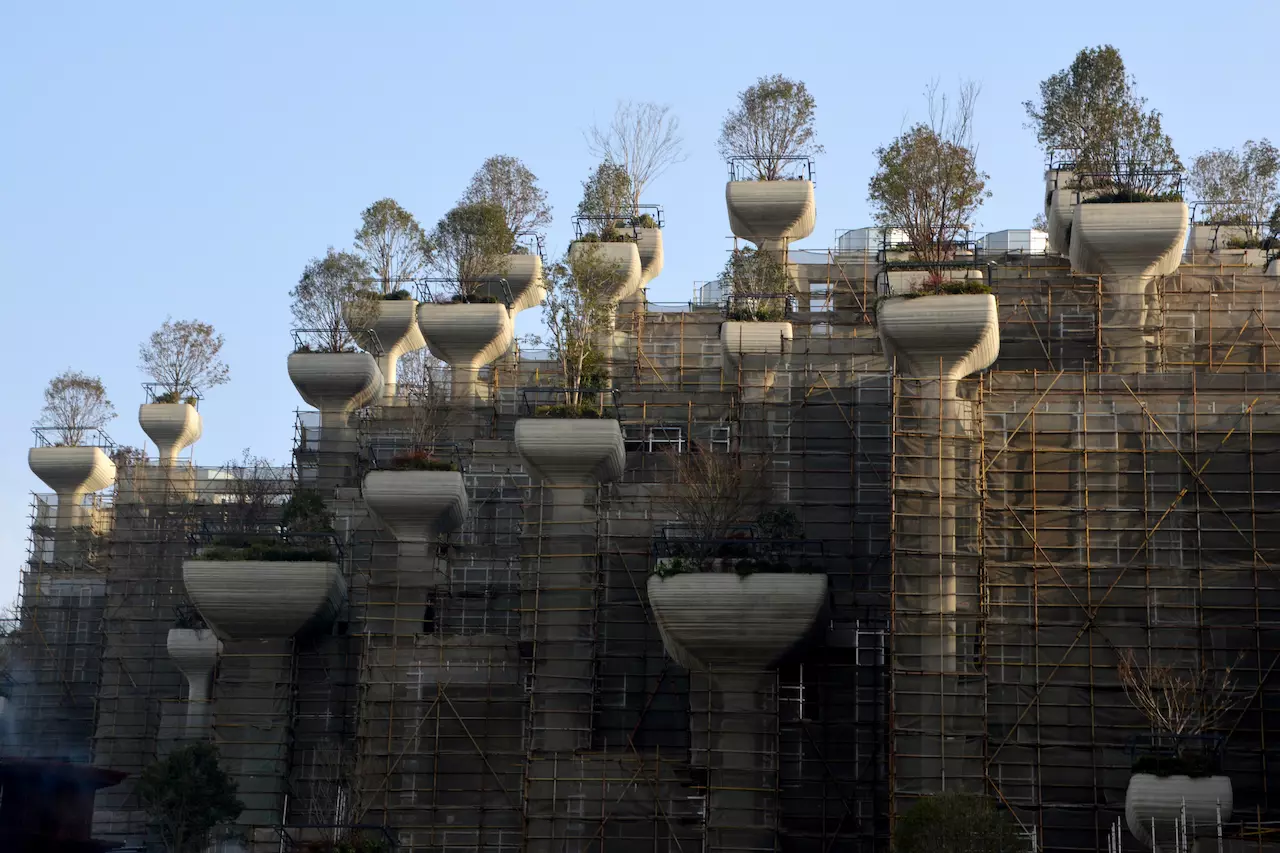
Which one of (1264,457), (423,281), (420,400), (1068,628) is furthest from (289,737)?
(1264,457)

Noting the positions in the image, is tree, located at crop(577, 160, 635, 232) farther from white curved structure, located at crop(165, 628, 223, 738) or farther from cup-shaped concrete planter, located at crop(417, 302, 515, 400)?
white curved structure, located at crop(165, 628, 223, 738)

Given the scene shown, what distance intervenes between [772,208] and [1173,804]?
30.1m

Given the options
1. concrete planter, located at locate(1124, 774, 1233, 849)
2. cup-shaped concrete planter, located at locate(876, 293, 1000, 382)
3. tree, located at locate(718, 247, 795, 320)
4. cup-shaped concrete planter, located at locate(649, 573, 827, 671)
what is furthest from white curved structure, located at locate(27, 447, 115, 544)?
concrete planter, located at locate(1124, 774, 1233, 849)

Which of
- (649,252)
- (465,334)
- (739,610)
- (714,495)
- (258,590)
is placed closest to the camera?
(739,610)

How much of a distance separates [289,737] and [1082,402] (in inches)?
967

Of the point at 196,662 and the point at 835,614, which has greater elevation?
the point at 835,614

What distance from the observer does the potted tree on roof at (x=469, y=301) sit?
64875 mm

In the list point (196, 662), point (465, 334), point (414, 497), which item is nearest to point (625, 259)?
point (465, 334)

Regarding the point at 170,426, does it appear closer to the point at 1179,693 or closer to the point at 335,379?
the point at 335,379

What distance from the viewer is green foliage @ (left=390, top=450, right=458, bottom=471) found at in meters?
54.8

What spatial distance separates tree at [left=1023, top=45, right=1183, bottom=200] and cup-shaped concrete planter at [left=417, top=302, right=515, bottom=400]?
62.5ft

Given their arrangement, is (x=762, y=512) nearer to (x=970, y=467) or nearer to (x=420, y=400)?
(x=970, y=467)

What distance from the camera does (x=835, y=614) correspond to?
51.6 meters

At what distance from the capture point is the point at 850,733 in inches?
2003
